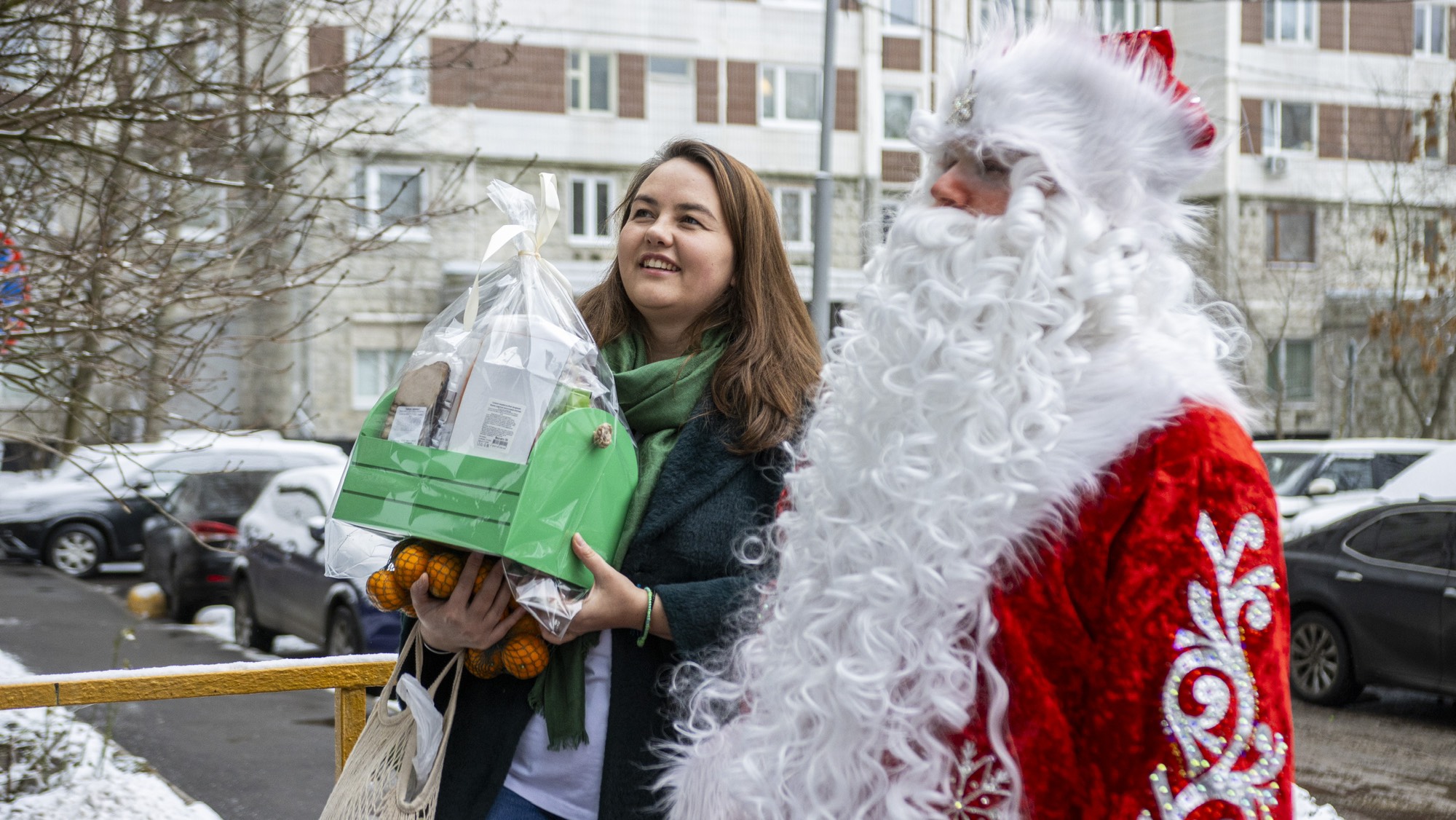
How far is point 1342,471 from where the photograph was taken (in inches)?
476

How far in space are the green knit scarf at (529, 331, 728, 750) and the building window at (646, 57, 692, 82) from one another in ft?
80.7

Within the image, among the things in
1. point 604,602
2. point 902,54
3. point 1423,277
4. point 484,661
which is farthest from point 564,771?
point 902,54

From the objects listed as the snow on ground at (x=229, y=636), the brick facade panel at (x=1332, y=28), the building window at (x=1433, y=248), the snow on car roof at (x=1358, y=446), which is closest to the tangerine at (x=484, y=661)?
the snow on ground at (x=229, y=636)

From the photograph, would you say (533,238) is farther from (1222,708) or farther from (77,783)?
(77,783)

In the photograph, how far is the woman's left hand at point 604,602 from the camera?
200 centimetres

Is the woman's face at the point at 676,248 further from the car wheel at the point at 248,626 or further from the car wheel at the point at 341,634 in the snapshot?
the car wheel at the point at 248,626

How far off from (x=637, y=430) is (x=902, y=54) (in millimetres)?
26701

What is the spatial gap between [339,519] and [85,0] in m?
3.63

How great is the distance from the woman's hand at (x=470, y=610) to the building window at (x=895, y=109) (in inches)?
1032

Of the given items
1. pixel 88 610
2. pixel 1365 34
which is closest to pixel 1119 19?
pixel 1365 34

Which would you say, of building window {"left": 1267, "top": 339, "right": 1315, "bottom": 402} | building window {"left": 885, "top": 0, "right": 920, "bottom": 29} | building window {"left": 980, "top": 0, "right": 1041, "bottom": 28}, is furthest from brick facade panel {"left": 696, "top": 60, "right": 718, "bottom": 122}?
building window {"left": 980, "top": 0, "right": 1041, "bottom": 28}

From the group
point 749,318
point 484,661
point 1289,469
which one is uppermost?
point 749,318

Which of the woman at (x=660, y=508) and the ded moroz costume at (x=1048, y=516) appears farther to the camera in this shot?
the woman at (x=660, y=508)

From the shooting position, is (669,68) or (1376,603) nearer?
(1376,603)
